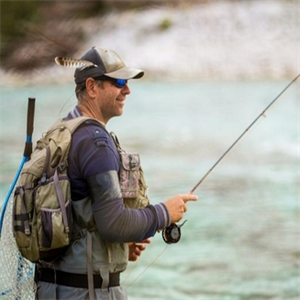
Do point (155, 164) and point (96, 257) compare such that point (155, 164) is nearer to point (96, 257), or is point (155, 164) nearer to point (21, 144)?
point (21, 144)

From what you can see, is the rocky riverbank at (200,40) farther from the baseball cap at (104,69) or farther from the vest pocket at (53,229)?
the vest pocket at (53,229)

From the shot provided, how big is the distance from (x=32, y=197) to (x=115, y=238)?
0.25m

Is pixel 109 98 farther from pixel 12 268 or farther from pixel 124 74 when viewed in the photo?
pixel 12 268

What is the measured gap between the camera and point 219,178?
1318cm

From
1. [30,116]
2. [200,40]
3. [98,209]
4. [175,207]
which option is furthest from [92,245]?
[200,40]

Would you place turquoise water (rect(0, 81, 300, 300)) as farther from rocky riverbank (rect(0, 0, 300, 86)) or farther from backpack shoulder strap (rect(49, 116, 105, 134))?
Answer: rocky riverbank (rect(0, 0, 300, 86))

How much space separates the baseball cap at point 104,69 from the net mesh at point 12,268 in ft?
1.61

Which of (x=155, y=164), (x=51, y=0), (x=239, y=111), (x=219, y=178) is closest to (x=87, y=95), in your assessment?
(x=219, y=178)

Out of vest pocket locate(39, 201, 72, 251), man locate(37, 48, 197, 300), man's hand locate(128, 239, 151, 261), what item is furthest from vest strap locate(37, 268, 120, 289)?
man's hand locate(128, 239, 151, 261)

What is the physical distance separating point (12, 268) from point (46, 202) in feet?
1.51

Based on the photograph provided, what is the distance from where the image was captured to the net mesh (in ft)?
9.60

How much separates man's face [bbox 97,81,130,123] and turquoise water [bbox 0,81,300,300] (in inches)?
9.0

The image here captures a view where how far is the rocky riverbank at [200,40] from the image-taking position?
106 feet

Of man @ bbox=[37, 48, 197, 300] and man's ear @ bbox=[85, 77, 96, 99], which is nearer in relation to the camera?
man @ bbox=[37, 48, 197, 300]
